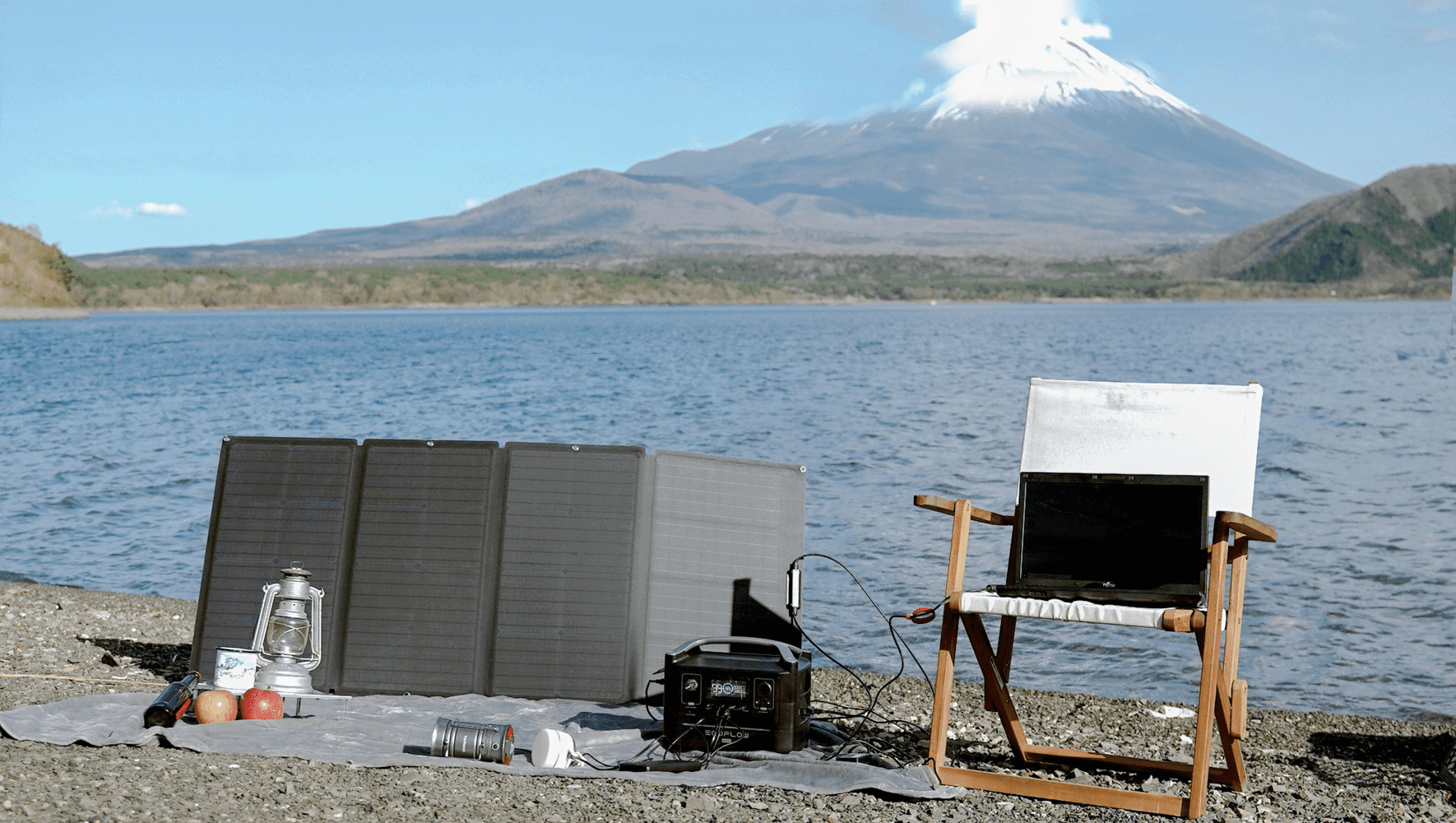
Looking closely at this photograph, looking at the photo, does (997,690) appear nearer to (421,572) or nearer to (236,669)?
(421,572)

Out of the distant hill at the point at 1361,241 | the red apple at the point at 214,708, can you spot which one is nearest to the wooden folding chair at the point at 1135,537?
the red apple at the point at 214,708

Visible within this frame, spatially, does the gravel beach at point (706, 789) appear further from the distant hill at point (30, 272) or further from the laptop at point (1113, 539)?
the distant hill at point (30, 272)

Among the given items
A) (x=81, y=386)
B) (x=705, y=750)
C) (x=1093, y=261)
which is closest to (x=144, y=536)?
(x=705, y=750)

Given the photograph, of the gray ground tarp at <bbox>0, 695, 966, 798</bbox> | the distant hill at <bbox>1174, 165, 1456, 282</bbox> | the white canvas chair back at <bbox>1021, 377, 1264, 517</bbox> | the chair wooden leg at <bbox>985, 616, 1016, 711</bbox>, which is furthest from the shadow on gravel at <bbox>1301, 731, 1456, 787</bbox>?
the distant hill at <bbox>1174, 165, 1456, 282</bbox>

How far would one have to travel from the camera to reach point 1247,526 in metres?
3.93

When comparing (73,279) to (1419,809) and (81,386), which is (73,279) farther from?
(1419,809)

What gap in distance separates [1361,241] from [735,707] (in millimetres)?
143966

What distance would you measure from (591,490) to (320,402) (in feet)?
90.9

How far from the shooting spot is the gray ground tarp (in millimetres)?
3908

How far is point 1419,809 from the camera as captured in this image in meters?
3.89

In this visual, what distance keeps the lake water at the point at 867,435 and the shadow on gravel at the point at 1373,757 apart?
1.82 metres

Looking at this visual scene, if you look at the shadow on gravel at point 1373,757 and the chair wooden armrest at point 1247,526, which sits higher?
the chair wooden armrest at point 1247,526

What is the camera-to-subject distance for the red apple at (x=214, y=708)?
427cm

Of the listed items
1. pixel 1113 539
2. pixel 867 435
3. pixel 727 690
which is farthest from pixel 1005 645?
pixel 867 435
